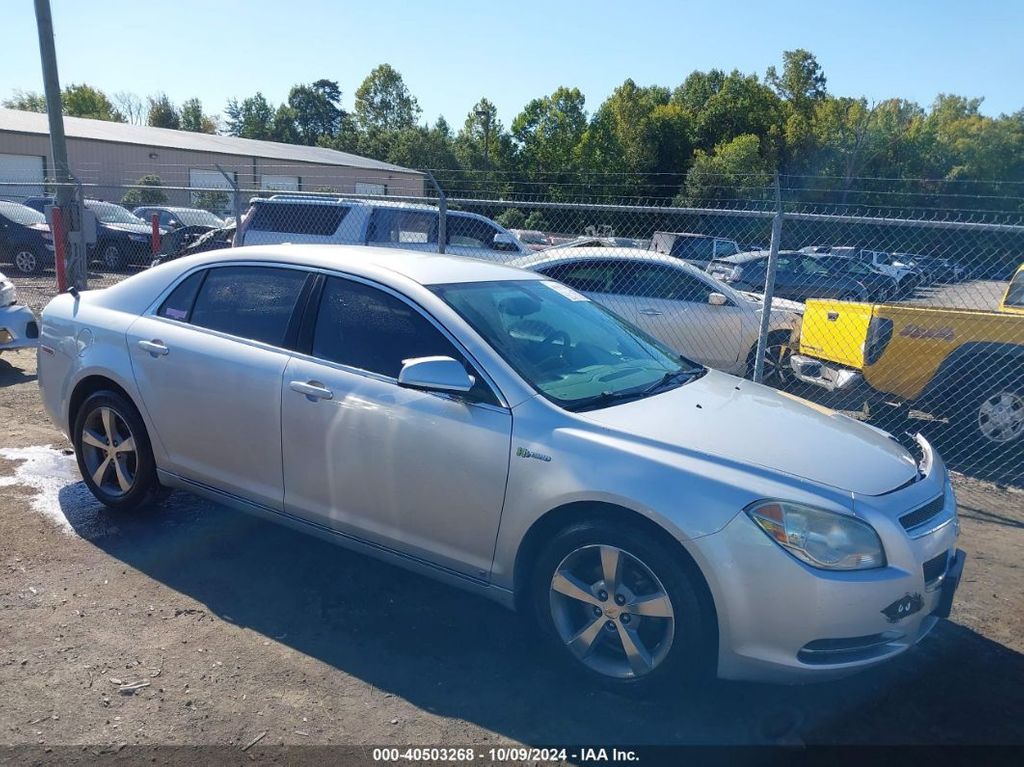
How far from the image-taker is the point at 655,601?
3057 millimetres

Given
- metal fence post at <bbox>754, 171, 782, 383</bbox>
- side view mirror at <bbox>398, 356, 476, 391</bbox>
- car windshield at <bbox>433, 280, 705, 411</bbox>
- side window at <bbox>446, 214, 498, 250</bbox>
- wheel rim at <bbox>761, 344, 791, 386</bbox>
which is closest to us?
side view mirror at <bbox>398, 356, 476, 391</bbox>

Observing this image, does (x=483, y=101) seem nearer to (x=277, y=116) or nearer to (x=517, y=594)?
(x=277, y=116)

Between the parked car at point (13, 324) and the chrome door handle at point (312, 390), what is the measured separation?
554 cm

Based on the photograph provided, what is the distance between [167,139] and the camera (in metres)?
37.9

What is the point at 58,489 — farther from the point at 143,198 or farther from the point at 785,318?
the point at 143,198

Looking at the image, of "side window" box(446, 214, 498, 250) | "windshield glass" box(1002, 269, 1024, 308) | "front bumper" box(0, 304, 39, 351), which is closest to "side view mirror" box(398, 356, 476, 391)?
"windshield glass" box(1002, 269, 1024, 308)

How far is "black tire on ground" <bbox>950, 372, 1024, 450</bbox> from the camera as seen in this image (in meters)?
6.43

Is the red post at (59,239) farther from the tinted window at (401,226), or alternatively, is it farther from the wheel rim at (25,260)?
the wheel rim at (25,260)

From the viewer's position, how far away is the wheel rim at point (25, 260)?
17484 millimetres

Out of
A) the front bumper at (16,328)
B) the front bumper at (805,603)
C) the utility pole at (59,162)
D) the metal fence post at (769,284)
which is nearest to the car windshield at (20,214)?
the utility pole at (59,162)

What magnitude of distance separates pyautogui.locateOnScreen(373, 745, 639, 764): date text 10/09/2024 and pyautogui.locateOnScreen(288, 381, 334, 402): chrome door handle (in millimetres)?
1540

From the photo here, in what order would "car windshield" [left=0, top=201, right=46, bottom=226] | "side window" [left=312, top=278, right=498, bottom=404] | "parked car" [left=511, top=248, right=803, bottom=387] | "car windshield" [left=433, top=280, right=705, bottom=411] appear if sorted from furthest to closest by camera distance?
1. "car windshield" [left=0, top=201, right=46, bottom=226]
2. "parked car" [left=511, top=248, right=803, bottom=387]
3. "side window" [left=312, top=278, right=498, bottom=404]
4. "car windshield" [left=433, top=280, right=705, bottom=411]

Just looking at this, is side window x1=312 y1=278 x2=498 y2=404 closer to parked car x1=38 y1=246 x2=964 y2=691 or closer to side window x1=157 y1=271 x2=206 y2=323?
parked car x1=38 y1=246 x2=964 y2=691

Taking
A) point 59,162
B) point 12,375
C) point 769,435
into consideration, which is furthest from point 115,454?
point 59,162
